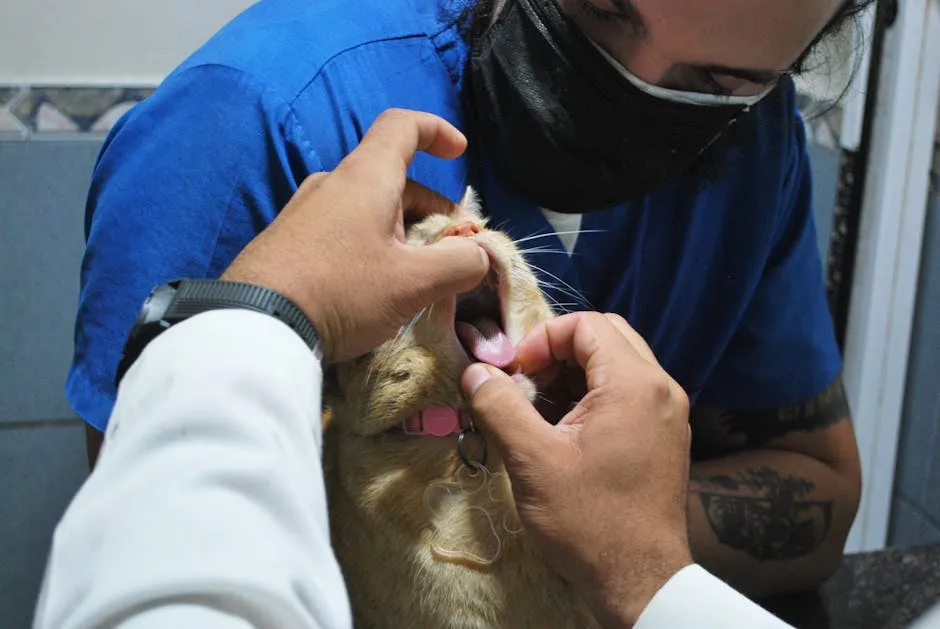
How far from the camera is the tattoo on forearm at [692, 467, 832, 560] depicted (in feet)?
3.79

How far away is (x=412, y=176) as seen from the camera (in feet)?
2.66

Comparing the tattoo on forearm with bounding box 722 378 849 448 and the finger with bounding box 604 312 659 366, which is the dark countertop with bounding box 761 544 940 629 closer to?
the tattoo on forearm with bounding box 722 378 849 448

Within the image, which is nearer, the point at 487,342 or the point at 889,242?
the point at 487,342

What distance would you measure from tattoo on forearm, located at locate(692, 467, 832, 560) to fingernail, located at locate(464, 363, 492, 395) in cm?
57

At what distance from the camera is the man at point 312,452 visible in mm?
415

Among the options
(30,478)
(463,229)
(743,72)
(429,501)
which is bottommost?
(30,478)

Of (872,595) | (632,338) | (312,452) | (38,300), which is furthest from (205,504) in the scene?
(38,300)

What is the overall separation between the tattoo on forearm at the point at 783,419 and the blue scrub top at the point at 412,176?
0.02m

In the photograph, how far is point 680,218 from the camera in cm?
107

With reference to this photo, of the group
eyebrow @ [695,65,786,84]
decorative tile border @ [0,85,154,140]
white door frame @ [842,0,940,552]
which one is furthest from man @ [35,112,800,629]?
white door frame @ [842,0,940,552]

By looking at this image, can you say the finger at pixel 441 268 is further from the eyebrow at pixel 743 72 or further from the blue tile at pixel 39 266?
the blue tile at pixel 39 266

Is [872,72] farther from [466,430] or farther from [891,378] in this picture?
[466,430]

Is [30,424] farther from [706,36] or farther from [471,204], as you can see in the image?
[706,36]

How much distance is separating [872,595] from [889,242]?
0.90 m
